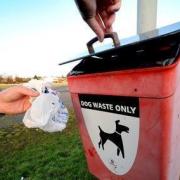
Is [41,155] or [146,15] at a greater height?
[146,15]

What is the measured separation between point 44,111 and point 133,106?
52 cm

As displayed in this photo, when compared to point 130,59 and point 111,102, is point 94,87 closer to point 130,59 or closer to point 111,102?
point 111,102

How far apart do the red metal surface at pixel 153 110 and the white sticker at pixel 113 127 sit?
1.4 inches

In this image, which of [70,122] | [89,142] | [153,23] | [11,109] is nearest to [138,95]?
[89,142]

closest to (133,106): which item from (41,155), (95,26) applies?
(95,26)

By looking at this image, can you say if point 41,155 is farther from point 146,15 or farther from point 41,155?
point 146,15

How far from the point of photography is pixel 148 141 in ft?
4.17

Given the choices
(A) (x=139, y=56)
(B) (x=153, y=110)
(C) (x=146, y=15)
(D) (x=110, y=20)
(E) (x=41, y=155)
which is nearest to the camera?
(B) (x=153, y=110)

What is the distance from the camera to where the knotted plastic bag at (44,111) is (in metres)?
1.55

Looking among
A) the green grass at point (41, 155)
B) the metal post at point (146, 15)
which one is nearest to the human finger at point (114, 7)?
the metal post at point (146, 15)

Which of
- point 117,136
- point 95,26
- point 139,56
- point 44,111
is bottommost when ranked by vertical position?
point 117,136

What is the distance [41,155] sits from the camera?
3.34 meters

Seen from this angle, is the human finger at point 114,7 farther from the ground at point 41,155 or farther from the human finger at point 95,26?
the ground at point 41,155

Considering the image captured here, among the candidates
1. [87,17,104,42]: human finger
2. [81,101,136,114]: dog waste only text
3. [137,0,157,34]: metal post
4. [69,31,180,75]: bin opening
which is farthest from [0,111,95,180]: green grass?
[87,17,104,42]: human finger
